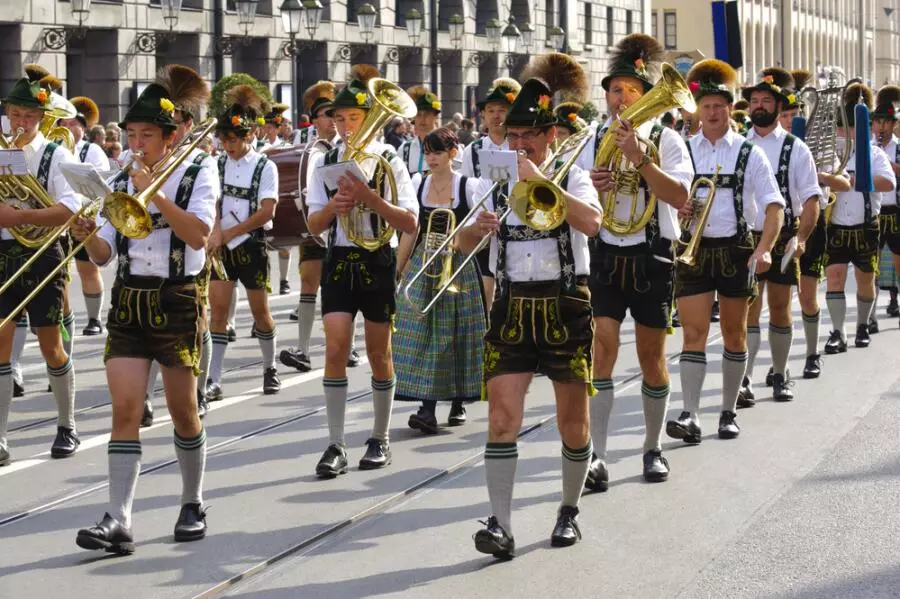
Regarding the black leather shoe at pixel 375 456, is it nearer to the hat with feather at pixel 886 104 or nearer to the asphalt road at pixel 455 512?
the asphalt road at pixel 455 512

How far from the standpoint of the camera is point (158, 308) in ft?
24.0

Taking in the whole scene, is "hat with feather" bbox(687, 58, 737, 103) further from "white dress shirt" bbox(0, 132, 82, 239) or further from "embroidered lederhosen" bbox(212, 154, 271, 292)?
"white dress shirt" bbox(0, 132, 82, 239)

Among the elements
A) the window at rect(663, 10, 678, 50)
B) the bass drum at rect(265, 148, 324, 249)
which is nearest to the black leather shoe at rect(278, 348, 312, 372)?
the bass drum at rect(265, 148, 324, 249)

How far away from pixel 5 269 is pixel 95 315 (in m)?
5.75

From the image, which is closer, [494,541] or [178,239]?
[494,541]

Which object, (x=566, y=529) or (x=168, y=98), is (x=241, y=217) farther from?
(x=566, y=529)

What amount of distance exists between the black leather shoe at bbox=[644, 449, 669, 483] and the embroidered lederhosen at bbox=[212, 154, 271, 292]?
389 centimetres

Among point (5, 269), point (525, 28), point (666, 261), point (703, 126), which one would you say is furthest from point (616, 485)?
point (525, 28)

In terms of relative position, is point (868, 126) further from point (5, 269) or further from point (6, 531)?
point (6, 531)

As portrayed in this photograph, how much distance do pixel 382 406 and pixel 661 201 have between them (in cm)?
195

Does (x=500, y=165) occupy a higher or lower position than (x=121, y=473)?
higher

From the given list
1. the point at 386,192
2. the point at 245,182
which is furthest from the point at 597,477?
the point at 245,182

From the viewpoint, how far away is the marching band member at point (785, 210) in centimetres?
1055

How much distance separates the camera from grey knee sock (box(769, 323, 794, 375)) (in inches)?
444
